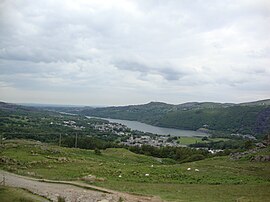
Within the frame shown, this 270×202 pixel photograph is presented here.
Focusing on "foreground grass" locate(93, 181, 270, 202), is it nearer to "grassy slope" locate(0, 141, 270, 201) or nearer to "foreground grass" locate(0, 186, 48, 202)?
"grassy slope" locate(0, 141, 270, 201)

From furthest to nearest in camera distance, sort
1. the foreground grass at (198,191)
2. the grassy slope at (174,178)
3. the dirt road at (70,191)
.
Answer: the grassy slope at (174,178)
the foreground grass at (198,191)
the dirt road at (70,191)

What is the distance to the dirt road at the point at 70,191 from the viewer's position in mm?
23141

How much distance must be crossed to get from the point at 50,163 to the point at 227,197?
945 inches

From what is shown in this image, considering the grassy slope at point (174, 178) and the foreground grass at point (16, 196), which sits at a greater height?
the foreground grass at point (16, 196)

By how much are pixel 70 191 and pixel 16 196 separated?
180 inches

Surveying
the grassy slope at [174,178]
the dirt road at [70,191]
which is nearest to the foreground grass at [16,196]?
the dirt road at [70,191]

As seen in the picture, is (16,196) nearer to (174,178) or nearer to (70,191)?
(70,191)

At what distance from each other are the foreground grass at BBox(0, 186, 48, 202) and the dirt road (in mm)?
890

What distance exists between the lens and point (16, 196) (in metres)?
22.2

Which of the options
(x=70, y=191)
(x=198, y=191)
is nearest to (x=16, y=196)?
(x=70, y=191)

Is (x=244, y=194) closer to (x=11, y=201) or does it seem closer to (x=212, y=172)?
(x=212, y=172)

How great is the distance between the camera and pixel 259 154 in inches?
1797

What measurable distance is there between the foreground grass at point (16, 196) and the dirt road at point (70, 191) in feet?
2.92

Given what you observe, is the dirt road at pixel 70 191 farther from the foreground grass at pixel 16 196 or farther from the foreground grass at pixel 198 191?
the foreground grass at pixel 198 191
